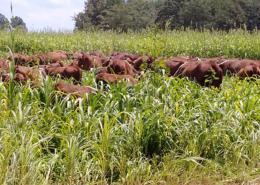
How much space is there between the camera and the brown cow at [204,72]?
420 centimetres

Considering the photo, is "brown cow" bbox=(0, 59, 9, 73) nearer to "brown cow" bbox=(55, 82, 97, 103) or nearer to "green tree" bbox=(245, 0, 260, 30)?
"brown cow" bbox=(55, 82, 97, 103)

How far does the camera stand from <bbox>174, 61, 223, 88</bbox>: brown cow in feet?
13.8

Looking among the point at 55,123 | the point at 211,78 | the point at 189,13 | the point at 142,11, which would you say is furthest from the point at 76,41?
the point at 142,11

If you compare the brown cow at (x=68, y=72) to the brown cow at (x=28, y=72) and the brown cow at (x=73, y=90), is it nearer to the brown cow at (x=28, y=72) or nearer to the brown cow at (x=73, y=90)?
the brown cow at (x=28, y=72)

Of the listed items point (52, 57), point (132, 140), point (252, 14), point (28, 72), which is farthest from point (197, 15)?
point (132, 140)

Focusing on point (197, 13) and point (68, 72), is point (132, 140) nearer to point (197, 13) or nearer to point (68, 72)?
point (68, 72)

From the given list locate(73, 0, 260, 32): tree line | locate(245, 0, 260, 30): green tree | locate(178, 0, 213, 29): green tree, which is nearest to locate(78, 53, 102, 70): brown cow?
locate(73, 0, 260, 32): tree line

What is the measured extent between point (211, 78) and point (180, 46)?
22.4 ft

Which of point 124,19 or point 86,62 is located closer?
point 86,62

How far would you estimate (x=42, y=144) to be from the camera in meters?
2.73

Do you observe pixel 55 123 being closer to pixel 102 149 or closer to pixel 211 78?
pixel 102 149

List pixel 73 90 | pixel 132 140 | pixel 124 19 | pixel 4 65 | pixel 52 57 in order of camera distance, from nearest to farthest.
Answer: pixel 132 140 < pixel 73 90 < pixel 4 65 < pixel 52 57 < pixel 124 19

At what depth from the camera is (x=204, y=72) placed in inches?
167

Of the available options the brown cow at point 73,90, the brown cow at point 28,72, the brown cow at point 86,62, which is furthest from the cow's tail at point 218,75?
the brown cow at point 28,72
